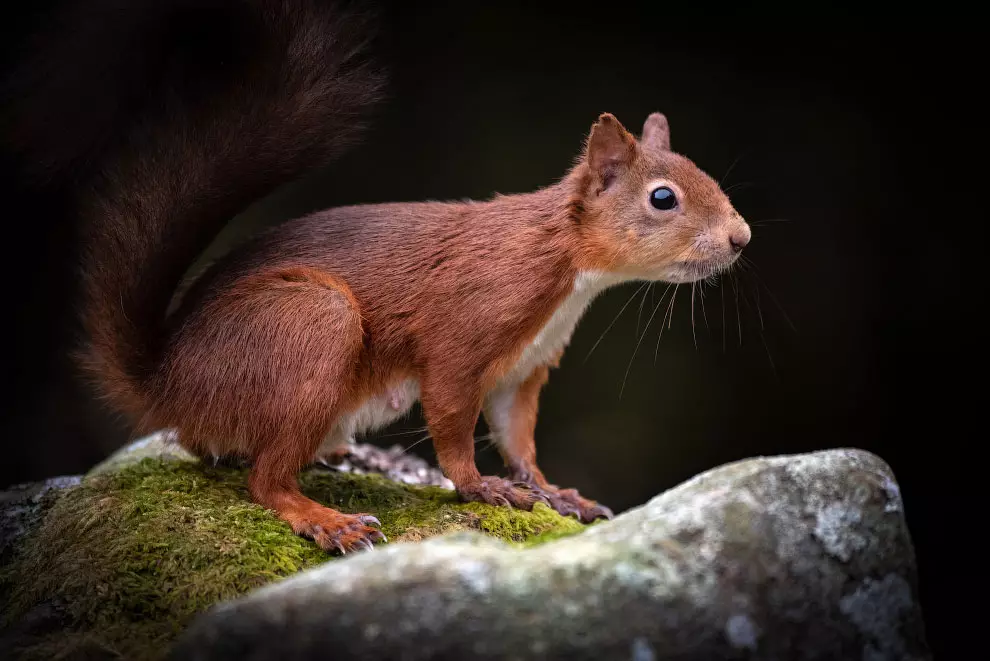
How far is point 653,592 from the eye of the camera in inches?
53.5

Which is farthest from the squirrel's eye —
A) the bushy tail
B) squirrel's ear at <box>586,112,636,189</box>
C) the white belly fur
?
the bushy tail

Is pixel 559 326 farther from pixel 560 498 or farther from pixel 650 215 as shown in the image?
pixel 560 498

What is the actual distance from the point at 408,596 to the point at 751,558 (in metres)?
0.56

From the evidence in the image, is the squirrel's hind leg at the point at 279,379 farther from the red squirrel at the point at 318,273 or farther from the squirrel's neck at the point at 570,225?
the squirrel's neck at the point at 570,225

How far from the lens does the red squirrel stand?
7.01 ft

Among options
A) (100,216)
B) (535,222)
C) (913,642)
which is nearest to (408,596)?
(913,642)

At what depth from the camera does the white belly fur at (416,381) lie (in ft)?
7.52

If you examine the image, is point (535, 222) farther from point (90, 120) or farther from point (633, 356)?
point (633, 356)

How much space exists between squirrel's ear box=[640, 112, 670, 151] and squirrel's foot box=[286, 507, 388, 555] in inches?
50.3

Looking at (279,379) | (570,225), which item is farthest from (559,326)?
(279,379)

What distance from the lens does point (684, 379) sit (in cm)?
387

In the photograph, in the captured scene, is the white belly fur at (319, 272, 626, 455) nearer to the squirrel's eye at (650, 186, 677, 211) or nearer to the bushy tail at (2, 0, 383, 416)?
the squirrel's eye at (650, 186, 677, 211)

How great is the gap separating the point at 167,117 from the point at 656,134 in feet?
4.31

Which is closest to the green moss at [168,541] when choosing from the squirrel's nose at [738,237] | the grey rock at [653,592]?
the grey rock at [653,592]
